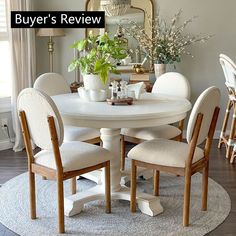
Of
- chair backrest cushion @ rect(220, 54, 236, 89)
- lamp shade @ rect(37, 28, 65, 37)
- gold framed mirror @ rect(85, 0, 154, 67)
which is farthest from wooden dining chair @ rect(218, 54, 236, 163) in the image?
lamp shade @ rect(37, 28, 65, 37)

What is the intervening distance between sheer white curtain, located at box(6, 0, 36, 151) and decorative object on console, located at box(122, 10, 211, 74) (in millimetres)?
1102

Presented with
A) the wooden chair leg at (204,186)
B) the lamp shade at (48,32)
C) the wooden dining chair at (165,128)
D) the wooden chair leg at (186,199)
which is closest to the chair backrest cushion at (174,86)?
the wooden dining chair at (165,128)

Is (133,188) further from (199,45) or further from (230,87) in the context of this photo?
(199,45)

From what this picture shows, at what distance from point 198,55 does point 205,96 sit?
2.40 m

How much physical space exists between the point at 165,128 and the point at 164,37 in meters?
1.62

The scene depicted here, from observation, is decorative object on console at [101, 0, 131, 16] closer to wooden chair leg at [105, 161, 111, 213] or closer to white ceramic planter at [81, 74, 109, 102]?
white ceramic planter at [81, 74, 109, 102]

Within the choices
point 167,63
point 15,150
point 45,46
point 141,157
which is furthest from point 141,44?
point 141,157

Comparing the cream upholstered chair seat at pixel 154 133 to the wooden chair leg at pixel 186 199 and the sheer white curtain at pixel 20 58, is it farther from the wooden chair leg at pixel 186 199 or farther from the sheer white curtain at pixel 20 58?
the sheer white curtain at pixel 20 58

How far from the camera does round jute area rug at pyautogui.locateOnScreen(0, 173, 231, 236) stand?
2.75 meters

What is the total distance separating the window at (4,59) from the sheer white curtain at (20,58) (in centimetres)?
11

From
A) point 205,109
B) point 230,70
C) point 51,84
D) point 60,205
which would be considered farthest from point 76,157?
point 230,70

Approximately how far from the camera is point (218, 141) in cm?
499

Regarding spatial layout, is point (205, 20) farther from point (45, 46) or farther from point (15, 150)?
point (15, 150)

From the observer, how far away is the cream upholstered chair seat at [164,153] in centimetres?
272
